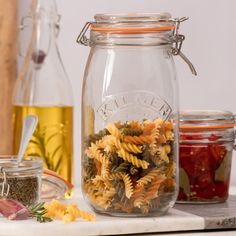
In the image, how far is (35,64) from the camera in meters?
1.62

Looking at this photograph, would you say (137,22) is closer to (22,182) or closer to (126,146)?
(126,146)

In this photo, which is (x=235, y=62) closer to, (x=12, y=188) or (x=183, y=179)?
(x=183, y=179)

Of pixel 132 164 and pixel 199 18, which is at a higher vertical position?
pixel 199 18

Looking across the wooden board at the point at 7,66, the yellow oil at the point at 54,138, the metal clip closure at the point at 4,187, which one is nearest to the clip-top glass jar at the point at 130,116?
the metal clip closure at the point at 4,187

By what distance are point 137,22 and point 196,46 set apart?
50 cm

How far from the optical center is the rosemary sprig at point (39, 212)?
116 centimetres

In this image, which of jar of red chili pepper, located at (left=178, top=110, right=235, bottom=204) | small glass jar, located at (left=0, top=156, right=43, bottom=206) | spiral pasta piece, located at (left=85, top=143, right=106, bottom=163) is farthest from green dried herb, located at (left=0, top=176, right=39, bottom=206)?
jar of red chili pepper, located at (left=178, top=110, right=235, bottom=204)

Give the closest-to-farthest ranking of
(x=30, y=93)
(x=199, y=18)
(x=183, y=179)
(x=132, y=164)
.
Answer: (x=132, y=164) < (x=183, y=179) < (x=30, y=93) < (x=199, y=18)

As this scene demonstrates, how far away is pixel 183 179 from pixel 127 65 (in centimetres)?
22

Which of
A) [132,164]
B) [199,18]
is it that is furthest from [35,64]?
[132,164]

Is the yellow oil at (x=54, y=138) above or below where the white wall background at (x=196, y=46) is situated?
below

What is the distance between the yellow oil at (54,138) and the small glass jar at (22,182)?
234mm

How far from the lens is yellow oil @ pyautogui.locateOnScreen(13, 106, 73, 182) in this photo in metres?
1.55

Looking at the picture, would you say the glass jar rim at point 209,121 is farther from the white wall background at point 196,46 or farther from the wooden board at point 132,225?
the white wall background at point 196,46
